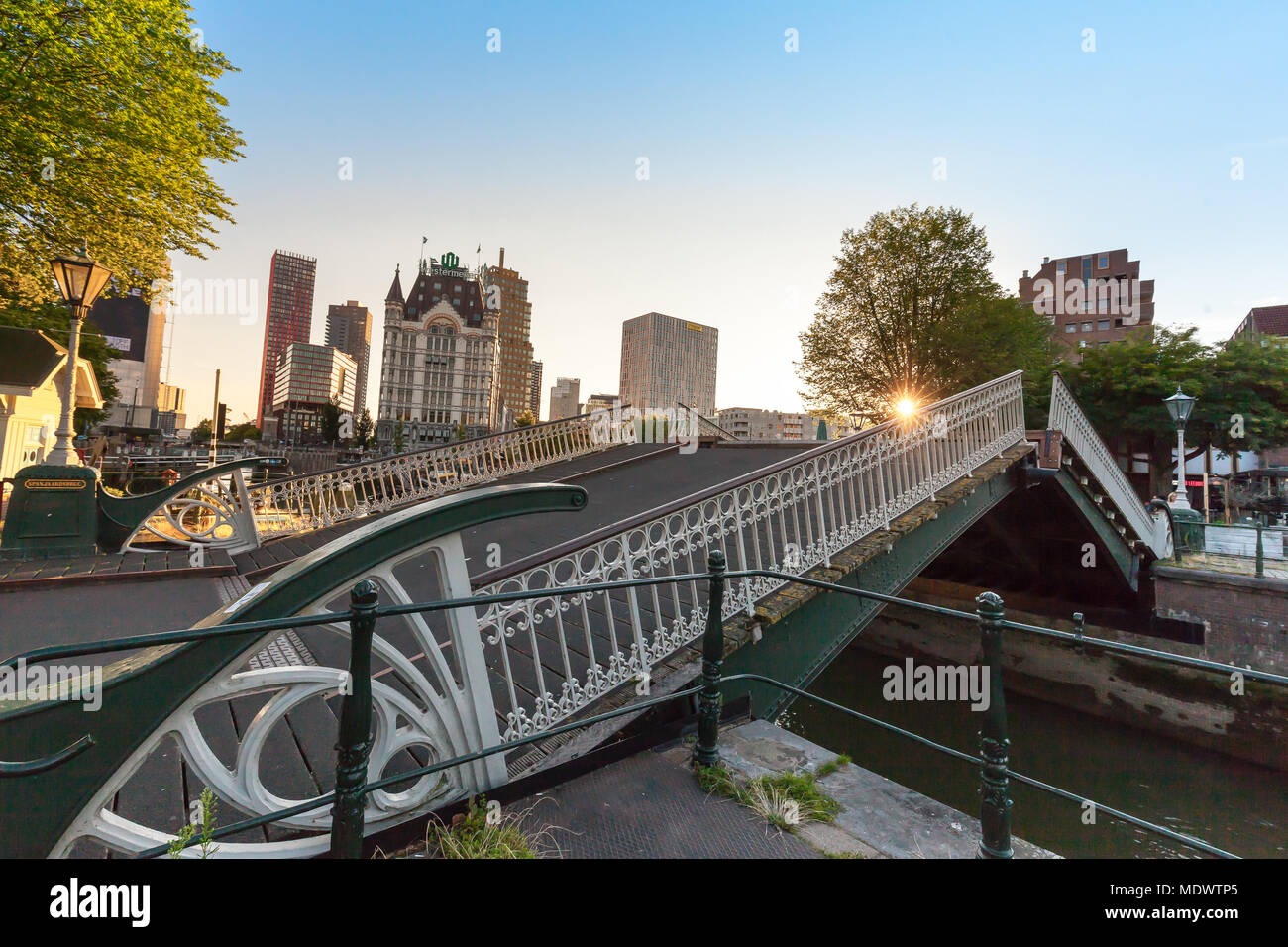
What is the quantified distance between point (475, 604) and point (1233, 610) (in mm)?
15226

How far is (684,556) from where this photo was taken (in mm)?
5910

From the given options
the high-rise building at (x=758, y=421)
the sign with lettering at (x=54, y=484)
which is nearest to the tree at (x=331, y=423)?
the sign with lettering at (x=54, y=484)

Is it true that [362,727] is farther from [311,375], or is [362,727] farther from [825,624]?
[311,375]

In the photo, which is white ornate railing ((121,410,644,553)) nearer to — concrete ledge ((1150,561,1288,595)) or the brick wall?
concrete ledge ((1150,561,1288,595))

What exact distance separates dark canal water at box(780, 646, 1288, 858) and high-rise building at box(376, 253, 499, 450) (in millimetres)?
88151

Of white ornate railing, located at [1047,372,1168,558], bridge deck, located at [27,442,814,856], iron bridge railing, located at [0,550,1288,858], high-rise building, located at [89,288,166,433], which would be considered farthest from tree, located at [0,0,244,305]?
high-rise building, located at [89,288,166,433]

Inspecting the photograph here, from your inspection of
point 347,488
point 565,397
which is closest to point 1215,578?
point 347,488

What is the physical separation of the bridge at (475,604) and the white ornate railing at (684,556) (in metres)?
0.03

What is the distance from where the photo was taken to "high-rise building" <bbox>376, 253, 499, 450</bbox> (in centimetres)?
9369

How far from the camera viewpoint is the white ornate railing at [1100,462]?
931 cm

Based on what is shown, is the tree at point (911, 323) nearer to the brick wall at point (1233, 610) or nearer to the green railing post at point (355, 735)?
the brick wall at point (1233, 610)

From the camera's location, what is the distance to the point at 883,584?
6.16 metres
